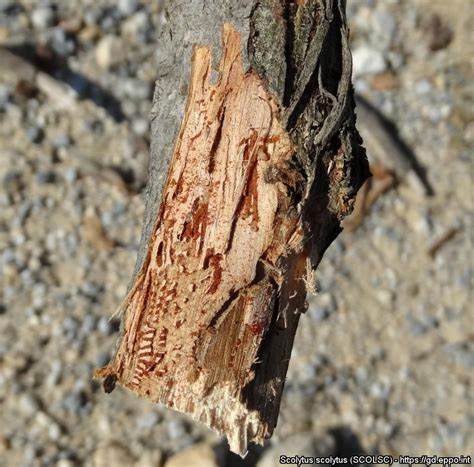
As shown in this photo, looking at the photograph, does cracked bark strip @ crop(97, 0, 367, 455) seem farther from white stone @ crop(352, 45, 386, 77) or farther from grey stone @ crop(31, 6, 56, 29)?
white stone @ crop(352, 45, 386, 77)

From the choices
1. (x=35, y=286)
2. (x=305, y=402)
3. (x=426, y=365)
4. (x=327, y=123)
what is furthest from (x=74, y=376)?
(x=327, y=123)

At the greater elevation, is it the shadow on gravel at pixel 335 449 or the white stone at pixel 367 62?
the white stone at pixel 367 62

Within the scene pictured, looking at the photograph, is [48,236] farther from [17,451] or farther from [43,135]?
[17,451]

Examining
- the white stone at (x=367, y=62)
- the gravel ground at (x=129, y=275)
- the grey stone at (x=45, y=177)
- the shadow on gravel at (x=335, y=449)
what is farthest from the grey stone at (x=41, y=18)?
the shadow on gravel at (x=335, y=449)

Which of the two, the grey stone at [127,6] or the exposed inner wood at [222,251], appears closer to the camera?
the exposed inner wood at [222,251]

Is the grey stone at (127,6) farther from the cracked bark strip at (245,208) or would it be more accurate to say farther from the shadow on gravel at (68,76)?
the cracked bark strip at (245,208)

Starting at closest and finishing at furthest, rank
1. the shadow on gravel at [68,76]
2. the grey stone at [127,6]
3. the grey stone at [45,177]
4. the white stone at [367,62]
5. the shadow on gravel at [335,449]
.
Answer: the shadow on gravel at [335,449] < the grey stone at [45,177] < the shadow on gravel at [68,76] < the grey stone at [127,6] < the white stone at [367,62]

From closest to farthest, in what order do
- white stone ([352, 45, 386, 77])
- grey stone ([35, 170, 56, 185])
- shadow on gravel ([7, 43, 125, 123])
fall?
1. grey stone ([35, 170, 56, 185])
2. shadow on gravel ([7, 43, 125, 123])
3. white stone ([352, 45, 386, 77])

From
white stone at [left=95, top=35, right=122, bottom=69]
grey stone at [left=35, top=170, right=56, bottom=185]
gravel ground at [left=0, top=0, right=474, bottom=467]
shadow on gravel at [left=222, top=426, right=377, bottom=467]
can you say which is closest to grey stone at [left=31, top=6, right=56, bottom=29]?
gravel ground at [left=0, top=0, right=474, bottom=467]

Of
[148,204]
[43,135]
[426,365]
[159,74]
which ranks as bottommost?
[148,204]
